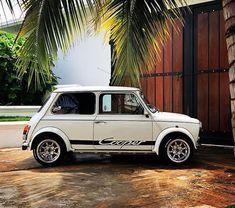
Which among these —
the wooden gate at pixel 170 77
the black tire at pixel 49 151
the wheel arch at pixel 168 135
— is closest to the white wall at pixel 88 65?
the wooden gate at pixel 170 77

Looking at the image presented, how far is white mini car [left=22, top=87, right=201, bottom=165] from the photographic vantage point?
873 centimetres

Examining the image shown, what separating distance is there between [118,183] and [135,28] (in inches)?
105

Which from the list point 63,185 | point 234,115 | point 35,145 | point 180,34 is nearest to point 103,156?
point 35,145

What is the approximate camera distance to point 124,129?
876 centimetres

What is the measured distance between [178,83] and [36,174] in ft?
19.2

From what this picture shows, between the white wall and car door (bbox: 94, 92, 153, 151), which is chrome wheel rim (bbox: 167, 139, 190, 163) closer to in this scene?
car door (bbox: 94, 92, 153, 151)

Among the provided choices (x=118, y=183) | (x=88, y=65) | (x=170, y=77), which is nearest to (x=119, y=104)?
(x=118, y=183)

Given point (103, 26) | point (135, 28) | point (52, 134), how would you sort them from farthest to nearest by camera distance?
point (52, 134) < point (103, 26) < point (135, 28)

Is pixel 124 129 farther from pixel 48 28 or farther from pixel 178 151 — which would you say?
pixel 48 28

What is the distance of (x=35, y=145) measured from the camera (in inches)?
348

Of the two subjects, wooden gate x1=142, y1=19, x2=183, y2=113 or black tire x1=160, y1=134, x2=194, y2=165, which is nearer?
black tire x1=160, y1=134, x2=194, y2=165

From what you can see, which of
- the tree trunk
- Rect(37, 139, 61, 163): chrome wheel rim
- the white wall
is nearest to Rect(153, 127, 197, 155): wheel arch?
Rect(37, 139, 61, 163): chrome wheel rim

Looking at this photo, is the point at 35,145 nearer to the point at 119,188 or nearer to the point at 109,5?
the point at 119,188

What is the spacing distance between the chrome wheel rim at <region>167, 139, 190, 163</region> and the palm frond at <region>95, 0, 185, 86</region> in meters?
2.55
